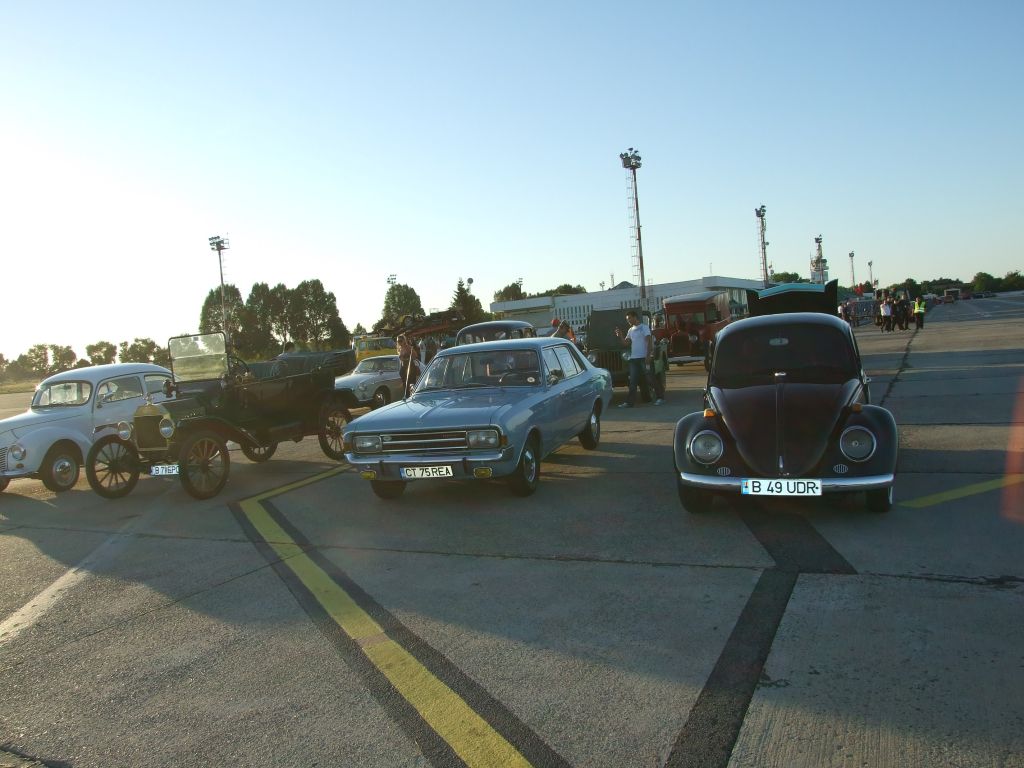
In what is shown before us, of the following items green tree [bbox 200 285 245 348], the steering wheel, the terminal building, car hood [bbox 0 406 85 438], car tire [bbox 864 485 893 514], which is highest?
green tree [bbox 200 285 245 348]

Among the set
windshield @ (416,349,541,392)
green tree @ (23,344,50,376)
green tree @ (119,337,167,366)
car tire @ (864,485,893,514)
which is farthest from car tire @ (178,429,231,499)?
green tree @ (23,344,50,376)

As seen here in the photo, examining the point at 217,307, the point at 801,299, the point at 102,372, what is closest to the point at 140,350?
the point at 102,372

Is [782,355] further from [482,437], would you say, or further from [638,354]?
[638,354]

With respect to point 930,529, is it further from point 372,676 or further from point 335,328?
point 335,328

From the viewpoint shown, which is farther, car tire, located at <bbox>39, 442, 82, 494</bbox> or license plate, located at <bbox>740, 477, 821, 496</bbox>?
car tire, located at <bbox>39, 442, 82, 494</bbox>

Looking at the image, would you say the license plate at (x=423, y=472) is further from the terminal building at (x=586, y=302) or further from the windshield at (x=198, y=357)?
the terminal building at (x=586, y=302)

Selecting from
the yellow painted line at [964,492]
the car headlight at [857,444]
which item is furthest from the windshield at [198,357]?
the yellow painted line at [964,492]

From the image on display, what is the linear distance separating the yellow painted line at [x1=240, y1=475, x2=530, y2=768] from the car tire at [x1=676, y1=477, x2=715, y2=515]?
295cm

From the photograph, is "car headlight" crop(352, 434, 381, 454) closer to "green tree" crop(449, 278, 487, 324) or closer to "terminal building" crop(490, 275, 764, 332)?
"terminal building" crop(490, 275, 764, 332)

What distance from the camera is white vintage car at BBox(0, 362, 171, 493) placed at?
37.7ft

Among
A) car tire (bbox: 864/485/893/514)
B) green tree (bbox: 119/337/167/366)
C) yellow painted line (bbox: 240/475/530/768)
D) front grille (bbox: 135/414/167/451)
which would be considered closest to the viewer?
yellow painted line (bbox: 240/475/530/768)

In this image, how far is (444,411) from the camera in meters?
8.23

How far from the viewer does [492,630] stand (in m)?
4.61

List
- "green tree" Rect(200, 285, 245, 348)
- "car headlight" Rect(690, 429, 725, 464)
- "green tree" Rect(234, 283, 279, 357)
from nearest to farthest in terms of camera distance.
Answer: "car headlight" Rect(690, 429, 725, 464) < "green tree" Rect(200, 285, 245, 348) < "green tree" Rect(234, 283, 279, 357)
